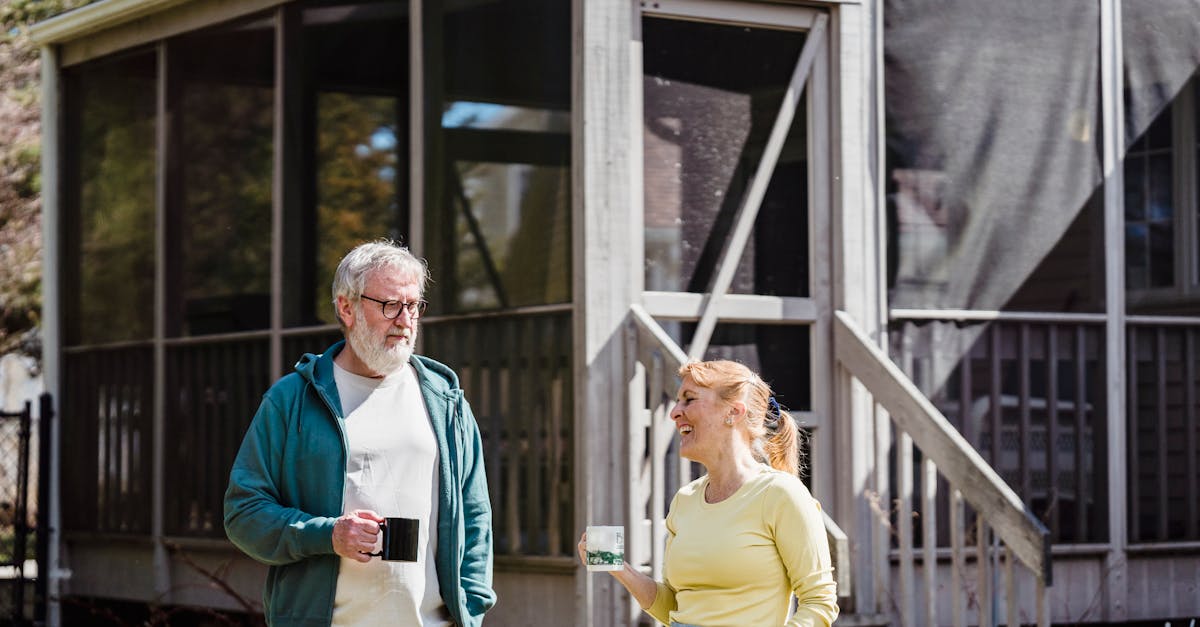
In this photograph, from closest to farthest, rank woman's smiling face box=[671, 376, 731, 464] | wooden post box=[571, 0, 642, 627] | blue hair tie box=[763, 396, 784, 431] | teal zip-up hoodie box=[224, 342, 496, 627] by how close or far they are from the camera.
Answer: teal zip-up hoodie box=[224, 342, 496, 627]
woman's smiling face box=[671, 376, 731, 464]
blue hair tie box=[763, 396, 784, 431]
wooden post box=[571, 0, 642, 627]

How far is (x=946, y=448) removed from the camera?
6441mm

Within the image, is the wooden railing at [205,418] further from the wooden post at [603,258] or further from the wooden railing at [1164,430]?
the wooden railing at [1164,430]

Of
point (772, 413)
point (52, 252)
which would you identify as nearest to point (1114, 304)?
point (772, 413)

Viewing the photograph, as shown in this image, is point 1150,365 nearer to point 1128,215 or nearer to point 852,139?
point 1128,215

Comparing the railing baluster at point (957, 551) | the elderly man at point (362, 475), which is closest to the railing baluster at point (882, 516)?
the railing baluster at point (957, 551)

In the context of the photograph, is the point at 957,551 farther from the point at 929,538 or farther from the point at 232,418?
the point at 232,418

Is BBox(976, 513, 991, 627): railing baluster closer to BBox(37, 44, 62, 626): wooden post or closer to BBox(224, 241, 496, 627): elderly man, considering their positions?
BBox(224, 241, 496, 627): elderly man

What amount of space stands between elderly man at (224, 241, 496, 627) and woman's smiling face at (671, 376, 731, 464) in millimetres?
598

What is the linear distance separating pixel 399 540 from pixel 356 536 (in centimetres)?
10

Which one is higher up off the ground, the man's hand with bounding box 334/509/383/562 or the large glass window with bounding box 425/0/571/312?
the large glass window with bounding box 425/0/571/312

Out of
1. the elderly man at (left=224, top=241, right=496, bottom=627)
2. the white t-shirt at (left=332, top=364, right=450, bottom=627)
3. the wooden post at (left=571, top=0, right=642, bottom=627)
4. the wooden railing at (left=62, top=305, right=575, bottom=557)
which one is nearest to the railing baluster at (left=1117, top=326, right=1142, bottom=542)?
the wooden post at (left=571, top=0, right=642, bottom=627)

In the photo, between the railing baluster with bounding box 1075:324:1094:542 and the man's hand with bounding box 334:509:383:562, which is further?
the railing baluster with bounding box 1075:324:1094:542

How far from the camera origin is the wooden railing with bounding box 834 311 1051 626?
241 inches

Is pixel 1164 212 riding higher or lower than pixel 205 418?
higher
